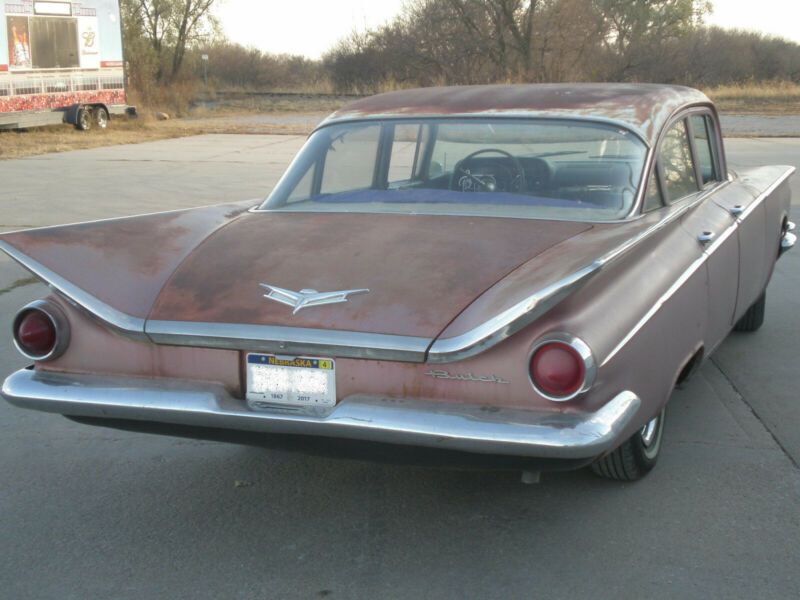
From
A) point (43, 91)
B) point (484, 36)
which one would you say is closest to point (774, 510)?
point (43, 91)

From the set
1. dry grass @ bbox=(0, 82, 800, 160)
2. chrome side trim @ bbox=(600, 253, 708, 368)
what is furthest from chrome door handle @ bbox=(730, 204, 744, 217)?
dry grass @ bbox=(0, 82, 800, 160)

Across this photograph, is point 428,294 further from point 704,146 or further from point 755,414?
point 704,146

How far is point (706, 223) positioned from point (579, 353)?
1633mm

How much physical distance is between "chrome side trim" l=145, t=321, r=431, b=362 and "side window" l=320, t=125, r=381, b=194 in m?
1.50

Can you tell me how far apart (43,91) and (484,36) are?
66.6ft

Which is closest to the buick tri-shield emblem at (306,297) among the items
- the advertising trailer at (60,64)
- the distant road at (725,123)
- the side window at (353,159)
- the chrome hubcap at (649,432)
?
the chrome hubcap at (649,432)

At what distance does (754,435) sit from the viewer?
4238 millimetres

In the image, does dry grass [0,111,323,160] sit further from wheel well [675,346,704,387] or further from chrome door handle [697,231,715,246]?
wheel well [675,346,704,387]

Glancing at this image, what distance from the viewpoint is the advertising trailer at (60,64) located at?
21719 millimetres

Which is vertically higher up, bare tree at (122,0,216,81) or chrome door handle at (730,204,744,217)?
bare tree at (122,0,216,81)

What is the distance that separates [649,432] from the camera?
3.70 m

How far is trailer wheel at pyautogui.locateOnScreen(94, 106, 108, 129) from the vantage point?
2542 cm

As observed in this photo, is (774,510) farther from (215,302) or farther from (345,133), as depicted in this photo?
(345,133)

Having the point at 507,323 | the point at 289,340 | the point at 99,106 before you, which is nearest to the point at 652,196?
the point at 507,323
